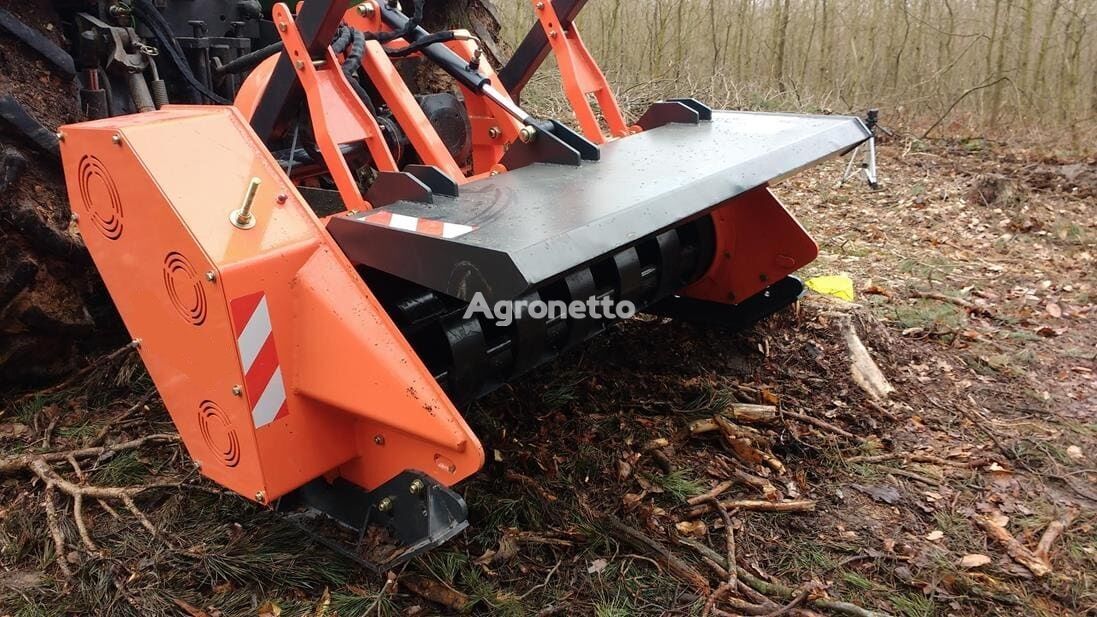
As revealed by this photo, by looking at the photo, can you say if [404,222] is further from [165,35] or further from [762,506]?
[165,35]

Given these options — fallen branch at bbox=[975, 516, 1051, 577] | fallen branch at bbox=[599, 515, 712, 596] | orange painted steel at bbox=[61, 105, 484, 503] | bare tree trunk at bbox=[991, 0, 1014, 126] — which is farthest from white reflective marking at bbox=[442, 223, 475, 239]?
bare tree trunk at bbox=[991, 0, 1014, 126]

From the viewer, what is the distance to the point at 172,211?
183cm

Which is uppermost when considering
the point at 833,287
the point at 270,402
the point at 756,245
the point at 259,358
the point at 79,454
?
the point at 259,358

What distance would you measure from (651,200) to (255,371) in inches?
38.6

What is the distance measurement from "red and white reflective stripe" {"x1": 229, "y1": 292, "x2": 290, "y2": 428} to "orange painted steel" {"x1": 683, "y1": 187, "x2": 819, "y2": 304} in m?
1.80

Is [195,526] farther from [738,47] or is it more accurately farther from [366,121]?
[738,47]

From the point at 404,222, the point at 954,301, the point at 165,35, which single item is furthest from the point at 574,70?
the point at 954,301

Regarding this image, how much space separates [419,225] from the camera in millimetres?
1823

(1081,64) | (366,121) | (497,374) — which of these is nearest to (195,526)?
(497,374)

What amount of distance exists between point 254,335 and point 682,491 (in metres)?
1.33

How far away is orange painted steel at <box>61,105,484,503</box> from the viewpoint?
5.95 ft

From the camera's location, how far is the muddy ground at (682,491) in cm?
211

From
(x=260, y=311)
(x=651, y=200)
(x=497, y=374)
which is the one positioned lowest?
(x=497, y=374)

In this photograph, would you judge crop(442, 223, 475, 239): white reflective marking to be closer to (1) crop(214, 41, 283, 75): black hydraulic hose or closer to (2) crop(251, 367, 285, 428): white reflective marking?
(2) crop(251, 367, 285, 428): white reflective marking
